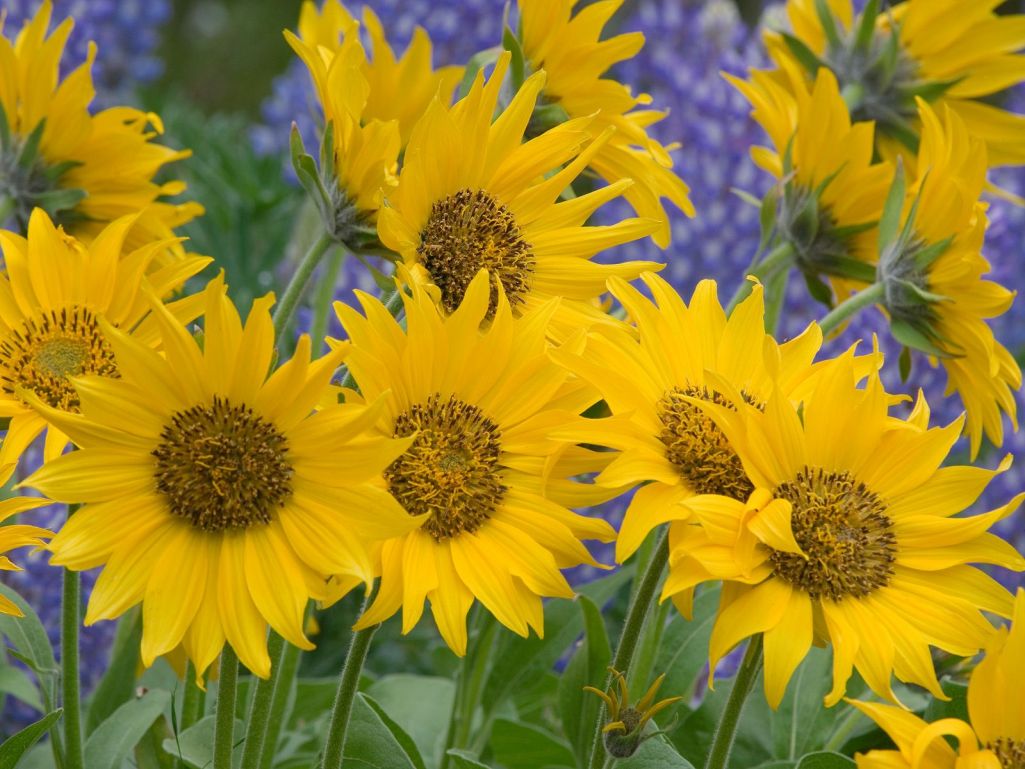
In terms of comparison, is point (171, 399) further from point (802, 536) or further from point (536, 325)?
point (802, 536)

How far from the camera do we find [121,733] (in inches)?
39.0

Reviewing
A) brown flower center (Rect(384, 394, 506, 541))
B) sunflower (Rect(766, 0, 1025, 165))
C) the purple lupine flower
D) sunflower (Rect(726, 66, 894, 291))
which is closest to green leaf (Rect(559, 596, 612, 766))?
brown flower center (Rect(384, 394, 506, 541))

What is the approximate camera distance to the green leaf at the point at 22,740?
2.74ft

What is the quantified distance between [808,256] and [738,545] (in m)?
0.50

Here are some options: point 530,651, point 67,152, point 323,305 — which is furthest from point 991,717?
point 67,152

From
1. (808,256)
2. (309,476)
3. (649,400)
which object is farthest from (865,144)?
(309,476)

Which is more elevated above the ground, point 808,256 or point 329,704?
point 808,256

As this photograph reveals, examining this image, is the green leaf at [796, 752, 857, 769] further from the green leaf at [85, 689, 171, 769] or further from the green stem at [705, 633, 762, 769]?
the green leaf at [85, 689, 171, 769]

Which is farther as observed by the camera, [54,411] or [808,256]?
[808,256]

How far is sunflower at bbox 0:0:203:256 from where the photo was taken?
1.07 meters

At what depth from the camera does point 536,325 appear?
2.60 feet

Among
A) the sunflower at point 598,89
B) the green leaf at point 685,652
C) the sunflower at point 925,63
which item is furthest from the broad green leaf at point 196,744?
the sunflower at point 925,63

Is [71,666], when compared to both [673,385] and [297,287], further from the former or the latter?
[673,385]

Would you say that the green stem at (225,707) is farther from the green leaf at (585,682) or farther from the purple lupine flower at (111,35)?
the purple lupine flower at (111,35)
